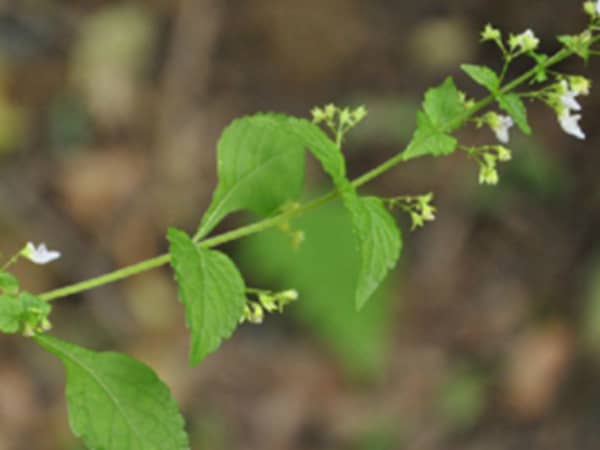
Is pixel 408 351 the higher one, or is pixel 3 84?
pixel 3 84

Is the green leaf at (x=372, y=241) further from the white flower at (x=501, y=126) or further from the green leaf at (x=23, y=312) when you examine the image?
the green leaf at (x=23, y=312)

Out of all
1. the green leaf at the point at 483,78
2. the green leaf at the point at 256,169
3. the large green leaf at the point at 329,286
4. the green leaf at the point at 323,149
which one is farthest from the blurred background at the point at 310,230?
the green leaf at the point at 483,78

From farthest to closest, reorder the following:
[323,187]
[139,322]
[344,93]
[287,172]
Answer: [344,93] → [323,187] → [139,322] → [287,172]

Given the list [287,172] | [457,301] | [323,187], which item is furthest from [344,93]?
[287,172]

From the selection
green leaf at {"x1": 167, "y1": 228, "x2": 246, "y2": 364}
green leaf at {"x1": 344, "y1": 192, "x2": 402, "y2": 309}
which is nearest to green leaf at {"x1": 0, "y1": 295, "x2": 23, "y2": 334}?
green leaf at {"x1": 167, "y1": 228, "x2": 246, "y2": 364}

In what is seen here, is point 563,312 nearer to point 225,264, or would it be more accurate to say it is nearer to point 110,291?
point 110,291

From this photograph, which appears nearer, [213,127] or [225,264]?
[225,264]
